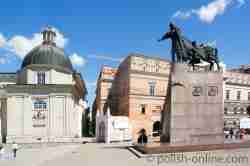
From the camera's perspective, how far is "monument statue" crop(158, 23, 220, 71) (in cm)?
2034

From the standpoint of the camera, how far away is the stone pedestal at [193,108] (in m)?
19.1

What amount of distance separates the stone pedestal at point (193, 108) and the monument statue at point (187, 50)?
90cm

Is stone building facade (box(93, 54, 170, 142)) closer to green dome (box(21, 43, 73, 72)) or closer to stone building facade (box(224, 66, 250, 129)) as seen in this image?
green dome (box(21, 43, 73, 72))

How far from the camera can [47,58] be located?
3869 centimetres

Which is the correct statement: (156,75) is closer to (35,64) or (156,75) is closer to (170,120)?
(35,64)

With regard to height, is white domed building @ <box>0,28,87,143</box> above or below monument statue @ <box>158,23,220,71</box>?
below

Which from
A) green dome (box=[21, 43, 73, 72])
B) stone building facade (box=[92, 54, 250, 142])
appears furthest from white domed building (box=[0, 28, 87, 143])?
stone building facade (box=[92, 54, 250, 142])

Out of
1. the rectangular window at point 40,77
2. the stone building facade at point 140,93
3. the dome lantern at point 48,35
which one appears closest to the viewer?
the rectangular window at point 40,77

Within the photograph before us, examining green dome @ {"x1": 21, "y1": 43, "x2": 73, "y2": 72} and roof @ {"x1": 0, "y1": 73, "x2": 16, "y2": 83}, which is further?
roof @ {"x1": 0, "y1": 73, "x2": 16, "y2": 83}

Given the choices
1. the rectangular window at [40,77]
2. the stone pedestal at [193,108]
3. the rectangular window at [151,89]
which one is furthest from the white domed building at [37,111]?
the stone pedestal at [193,108]

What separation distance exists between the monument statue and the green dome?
72.1 ft

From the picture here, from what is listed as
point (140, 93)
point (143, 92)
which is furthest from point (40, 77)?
point (143, 92)

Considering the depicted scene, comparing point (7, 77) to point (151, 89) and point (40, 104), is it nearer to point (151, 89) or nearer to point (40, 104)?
point (40, 104)

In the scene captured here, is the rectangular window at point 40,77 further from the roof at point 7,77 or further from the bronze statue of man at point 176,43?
the bronze statue of man at point 176,43
